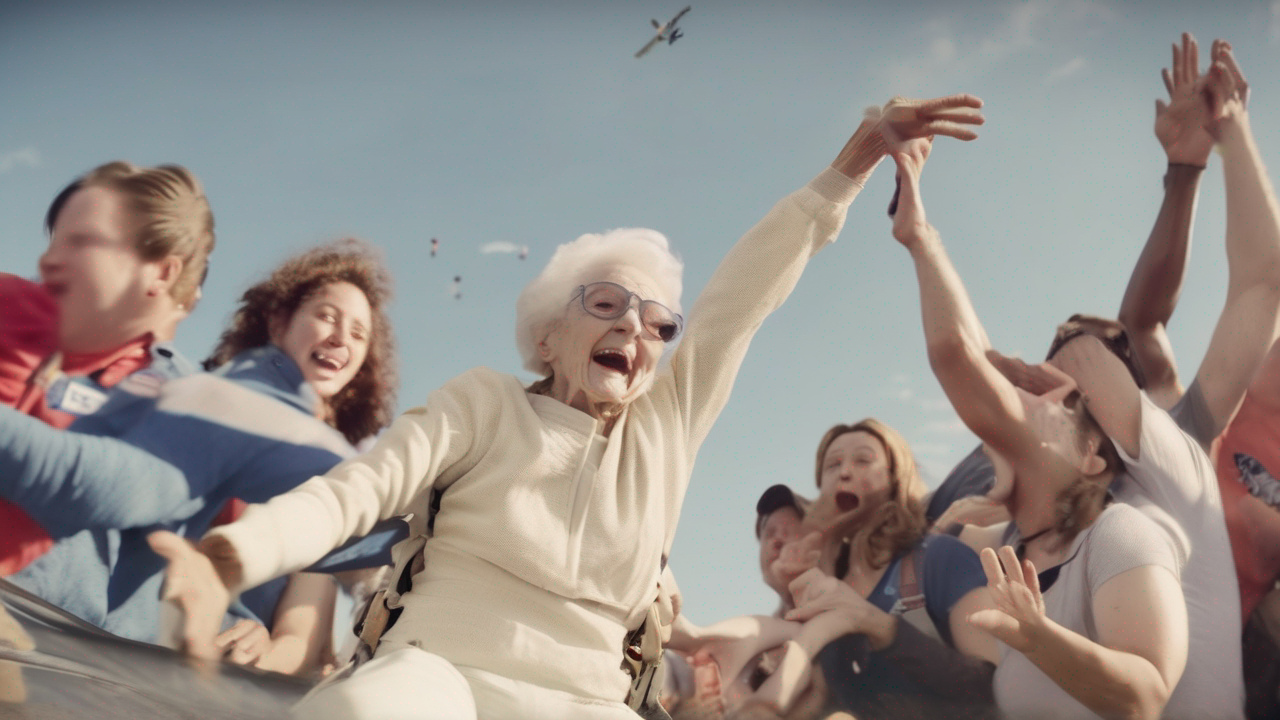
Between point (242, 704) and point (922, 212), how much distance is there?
1724 mm

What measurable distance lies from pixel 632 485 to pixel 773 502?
1078 mm

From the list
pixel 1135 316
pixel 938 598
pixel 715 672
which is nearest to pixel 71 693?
pixel 715 672

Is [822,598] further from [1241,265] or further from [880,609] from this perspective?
[1241,265]

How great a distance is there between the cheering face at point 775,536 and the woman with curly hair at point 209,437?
105cm

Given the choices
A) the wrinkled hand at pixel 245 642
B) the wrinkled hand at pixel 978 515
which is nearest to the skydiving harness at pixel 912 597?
the wrinkled hand at pixel 978 515

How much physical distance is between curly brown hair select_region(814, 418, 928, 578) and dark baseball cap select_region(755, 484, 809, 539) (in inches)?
3.2

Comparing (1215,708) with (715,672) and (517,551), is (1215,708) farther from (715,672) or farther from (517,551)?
(517,551)

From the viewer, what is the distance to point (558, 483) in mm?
1395

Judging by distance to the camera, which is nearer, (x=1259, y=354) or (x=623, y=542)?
(x=623, y=542)

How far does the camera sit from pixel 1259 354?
231 centimetres

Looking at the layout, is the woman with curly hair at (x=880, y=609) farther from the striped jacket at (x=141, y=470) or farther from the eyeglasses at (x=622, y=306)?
the striped jacket at (x=141, y=470)

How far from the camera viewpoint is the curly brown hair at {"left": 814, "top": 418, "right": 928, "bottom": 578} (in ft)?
7.32

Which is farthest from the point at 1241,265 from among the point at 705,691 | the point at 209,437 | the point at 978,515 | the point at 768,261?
the point at 209,437

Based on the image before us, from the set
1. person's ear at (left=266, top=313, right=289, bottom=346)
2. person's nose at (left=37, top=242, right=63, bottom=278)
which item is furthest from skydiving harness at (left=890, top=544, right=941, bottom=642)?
person's nose at (left=37, top=242, right=63, bottom=278)
